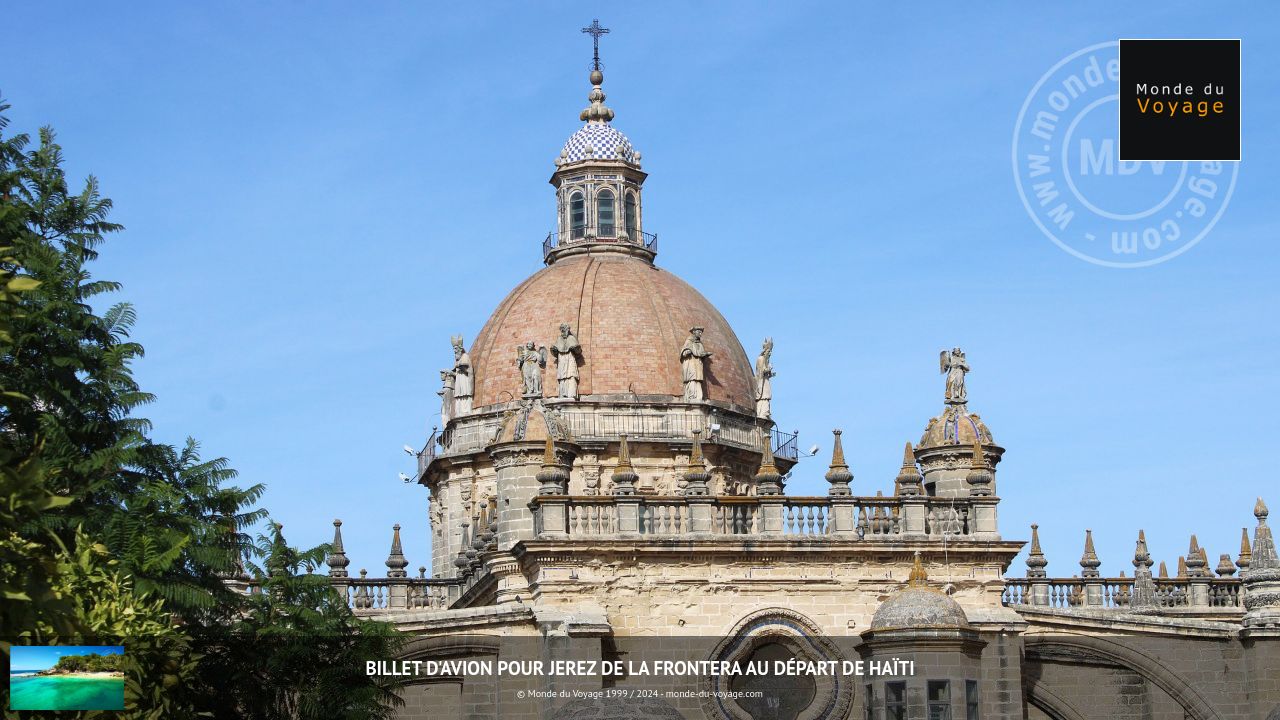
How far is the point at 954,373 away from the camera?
126 ft

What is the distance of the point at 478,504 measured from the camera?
5456 cm

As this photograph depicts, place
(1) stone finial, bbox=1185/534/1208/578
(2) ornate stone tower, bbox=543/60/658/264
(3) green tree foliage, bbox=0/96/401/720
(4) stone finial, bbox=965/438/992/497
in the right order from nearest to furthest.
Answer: (3) green tree foliage, bbox=0/96/401/720 → (4) stone finial, bbox=965/438/992/497 → (1) stone finial, bbox=1185/534/1208/578 → (2) ornate stone tower, bbox=543/60/658/264

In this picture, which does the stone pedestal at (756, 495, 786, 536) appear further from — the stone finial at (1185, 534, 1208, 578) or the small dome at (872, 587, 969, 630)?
the stone finial at (1185, 534, 1208, 578)

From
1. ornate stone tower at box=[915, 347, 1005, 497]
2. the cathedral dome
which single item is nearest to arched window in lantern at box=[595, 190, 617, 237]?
ornate stone tower at box=[915, 347, 1005, 497]

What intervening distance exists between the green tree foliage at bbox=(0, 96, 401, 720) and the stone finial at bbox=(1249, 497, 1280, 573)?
639 inches

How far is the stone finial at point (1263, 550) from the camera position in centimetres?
3703

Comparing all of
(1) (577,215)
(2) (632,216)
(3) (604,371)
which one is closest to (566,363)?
(3) (604,371)

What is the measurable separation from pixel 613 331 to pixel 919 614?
26.7 meters

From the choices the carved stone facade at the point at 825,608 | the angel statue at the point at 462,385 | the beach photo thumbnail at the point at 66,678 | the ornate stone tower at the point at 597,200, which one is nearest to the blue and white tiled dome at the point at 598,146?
the ornate stone tower at the point at 597,200

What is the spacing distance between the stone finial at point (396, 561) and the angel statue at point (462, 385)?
4293mm

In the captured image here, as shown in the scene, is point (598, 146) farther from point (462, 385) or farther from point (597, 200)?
point (462, 385)

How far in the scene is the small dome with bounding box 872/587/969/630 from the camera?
96.9 ft

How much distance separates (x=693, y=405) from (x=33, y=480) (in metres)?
37.3

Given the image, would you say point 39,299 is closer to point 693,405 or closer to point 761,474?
point 761,474
